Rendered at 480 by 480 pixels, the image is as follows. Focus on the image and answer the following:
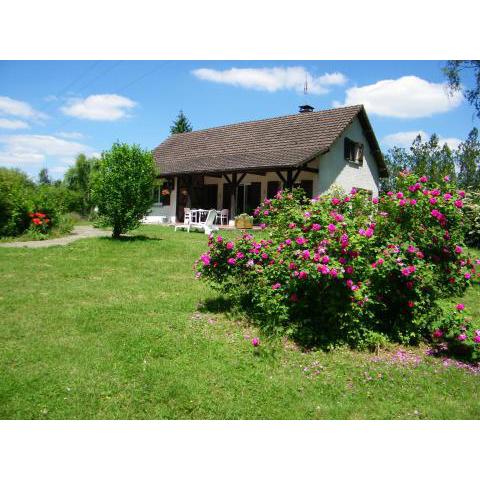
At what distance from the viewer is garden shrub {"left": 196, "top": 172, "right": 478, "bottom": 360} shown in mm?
4633

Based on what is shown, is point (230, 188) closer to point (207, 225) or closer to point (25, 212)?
point (207, 225)

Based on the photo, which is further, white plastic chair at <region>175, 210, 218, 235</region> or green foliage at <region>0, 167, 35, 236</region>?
white plastic chair at <region>175, 210, 218, 235</region>

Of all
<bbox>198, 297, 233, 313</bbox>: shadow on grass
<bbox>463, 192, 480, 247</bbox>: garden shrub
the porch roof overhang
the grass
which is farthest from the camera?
the porch roof overhang

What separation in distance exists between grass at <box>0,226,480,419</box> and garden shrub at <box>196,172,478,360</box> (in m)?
0.34

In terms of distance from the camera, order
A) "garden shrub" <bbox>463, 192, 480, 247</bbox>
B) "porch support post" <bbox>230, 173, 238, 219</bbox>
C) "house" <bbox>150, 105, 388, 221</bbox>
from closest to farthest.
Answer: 1. "garden shrub" <bbox>463, 192, 480, 247</bbox>
2. "house" <bbox>150, 105, 388, 221</bbox>
3. "porch support post" <bbox>230, 173, 238, 219</bbox>

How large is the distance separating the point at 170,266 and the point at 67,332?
14.1 feet

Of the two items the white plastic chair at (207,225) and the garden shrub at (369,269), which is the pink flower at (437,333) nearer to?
the garden shrub at (369,269)

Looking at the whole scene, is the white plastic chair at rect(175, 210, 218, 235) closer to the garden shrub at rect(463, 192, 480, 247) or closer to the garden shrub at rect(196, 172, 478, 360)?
the garden shrub at rect(463, 192, 480, 247)

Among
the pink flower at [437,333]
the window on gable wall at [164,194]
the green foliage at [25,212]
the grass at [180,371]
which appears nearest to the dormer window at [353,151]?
the window on gable wall at [164,194]

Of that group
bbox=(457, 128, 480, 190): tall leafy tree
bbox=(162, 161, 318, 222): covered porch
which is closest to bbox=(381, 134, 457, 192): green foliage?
bbox=(457, 128, 480, 190): tall leafy tree

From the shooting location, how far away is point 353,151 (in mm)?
21719

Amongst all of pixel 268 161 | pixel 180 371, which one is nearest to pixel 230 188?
pixel 268 161

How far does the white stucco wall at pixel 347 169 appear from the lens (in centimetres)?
1931

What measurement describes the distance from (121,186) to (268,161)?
7640 mm
